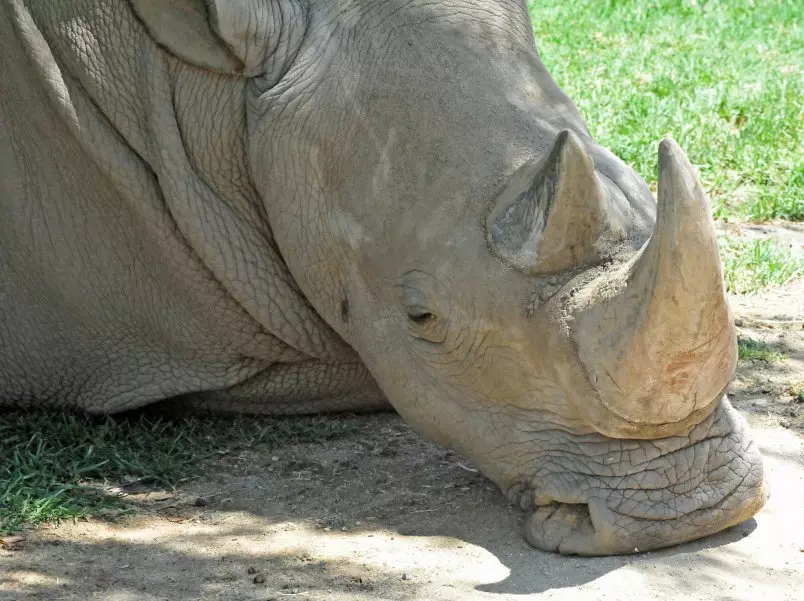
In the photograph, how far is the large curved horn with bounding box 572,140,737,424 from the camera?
3.55m

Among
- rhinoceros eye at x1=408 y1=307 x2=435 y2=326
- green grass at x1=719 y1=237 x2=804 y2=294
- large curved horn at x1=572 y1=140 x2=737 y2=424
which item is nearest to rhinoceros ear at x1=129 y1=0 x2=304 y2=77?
rhinoceros eye at x1=408 y1=307 x2=435 y2=326

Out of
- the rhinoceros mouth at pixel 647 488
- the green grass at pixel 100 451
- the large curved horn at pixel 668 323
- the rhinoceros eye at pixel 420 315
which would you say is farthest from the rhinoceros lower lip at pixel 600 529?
the green grass at pixel 100 451

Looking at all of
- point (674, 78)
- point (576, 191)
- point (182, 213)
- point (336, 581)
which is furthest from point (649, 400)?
point (674, 78)

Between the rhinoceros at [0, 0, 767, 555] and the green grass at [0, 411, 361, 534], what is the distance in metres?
0.09

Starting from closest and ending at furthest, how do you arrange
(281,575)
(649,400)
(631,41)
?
1. (649,400)
2. (281,575)
3. (631,41)

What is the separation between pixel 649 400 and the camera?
151 inches

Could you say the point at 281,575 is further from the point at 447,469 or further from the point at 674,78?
the point at 674,78

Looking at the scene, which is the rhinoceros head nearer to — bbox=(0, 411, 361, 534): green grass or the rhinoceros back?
the rhinoceros back

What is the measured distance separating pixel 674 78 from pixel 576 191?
19.1 feet

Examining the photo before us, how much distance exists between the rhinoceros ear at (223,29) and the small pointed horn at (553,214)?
108 cm

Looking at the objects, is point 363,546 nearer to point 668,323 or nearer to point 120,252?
point 668,323

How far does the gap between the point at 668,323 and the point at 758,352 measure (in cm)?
239

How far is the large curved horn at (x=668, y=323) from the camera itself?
140 inches

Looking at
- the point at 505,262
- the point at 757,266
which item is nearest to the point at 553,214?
the point at 505,262
